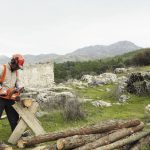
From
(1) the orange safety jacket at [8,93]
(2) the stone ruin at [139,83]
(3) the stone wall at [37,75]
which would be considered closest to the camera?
(1) the orange safety jacket at [8,93]

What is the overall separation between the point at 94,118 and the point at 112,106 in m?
3.78

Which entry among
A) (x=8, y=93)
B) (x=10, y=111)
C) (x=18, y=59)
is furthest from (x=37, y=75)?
(x=18, y=59)

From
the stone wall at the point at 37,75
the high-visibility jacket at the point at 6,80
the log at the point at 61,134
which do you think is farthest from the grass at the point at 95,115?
the stone wall at the point at 37,75

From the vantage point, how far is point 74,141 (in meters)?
10.9

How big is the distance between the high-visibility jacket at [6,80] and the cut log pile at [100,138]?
5.38ft

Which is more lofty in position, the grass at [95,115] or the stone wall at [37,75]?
the stone wall at [37,75]

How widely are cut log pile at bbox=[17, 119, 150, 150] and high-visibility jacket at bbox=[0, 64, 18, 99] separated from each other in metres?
1.64

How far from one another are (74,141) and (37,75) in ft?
70.2

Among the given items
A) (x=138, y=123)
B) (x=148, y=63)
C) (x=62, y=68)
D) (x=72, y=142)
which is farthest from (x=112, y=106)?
(x=62, y=68)

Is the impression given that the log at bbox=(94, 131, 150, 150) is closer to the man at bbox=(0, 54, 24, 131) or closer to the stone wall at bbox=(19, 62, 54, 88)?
the man at bbox=(0, 54, 24, 131)

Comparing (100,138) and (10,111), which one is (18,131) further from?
(100,138)

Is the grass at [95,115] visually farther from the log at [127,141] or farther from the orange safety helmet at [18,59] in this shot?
the log at [127,141]

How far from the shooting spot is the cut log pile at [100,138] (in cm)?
1080

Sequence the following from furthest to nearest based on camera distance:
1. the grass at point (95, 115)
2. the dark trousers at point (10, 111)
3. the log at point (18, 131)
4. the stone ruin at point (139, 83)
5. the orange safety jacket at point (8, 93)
A: the stone ruin at point (139, 83)
the grass at point (95, 115)
the dark trousers at point (10, 111)
the log at point (18, 131)
the orange safety jacket at point (8, 93)
